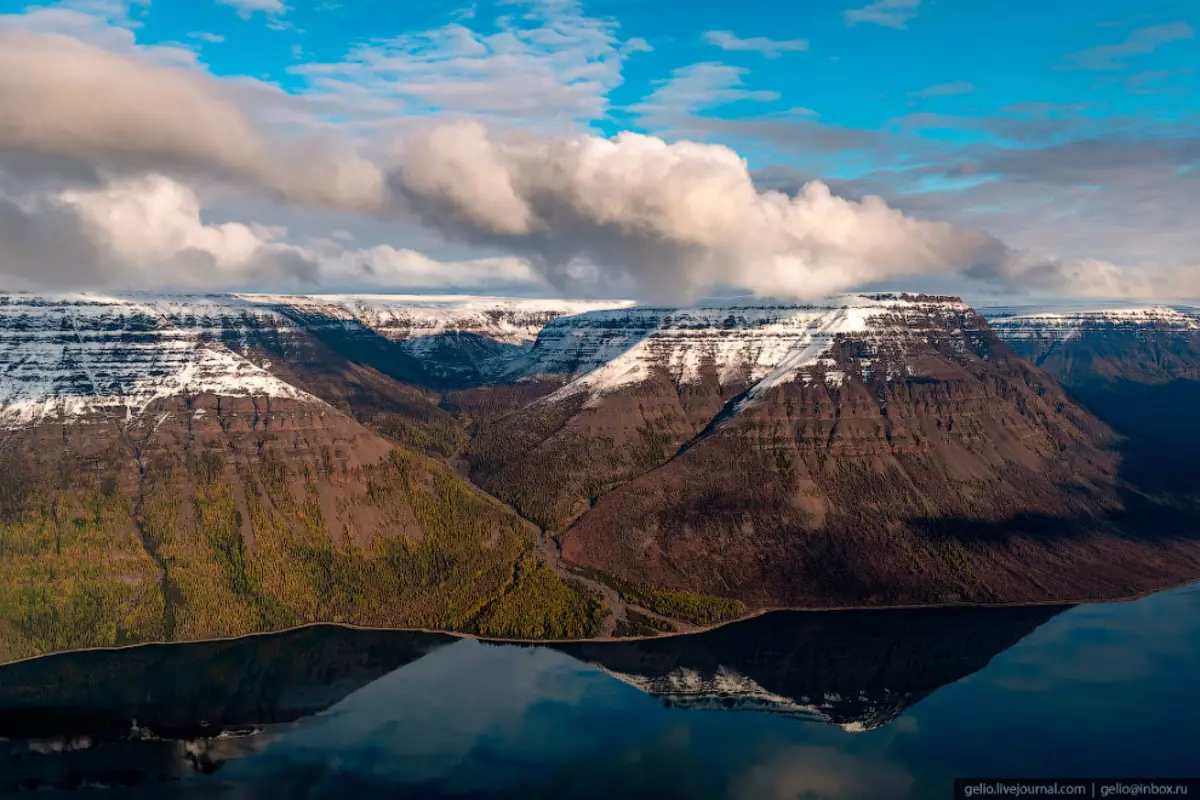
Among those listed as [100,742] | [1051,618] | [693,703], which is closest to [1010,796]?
[693,703]

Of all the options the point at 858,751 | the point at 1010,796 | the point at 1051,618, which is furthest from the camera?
the point at 1051,618

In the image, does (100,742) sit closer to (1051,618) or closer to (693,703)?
(693,703)

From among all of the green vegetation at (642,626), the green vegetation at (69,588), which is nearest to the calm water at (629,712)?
the green vegetation at (642,626)

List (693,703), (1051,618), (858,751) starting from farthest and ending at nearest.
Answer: (1051,618) → (693,703) → (858,751)

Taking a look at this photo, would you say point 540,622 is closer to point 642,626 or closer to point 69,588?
point 642,626

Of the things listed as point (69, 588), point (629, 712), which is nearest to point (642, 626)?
point (629, 712)

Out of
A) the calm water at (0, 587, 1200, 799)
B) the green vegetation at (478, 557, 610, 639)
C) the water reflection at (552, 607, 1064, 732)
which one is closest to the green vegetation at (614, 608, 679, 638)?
the water reflection at (552, 607, 1064, 732)
